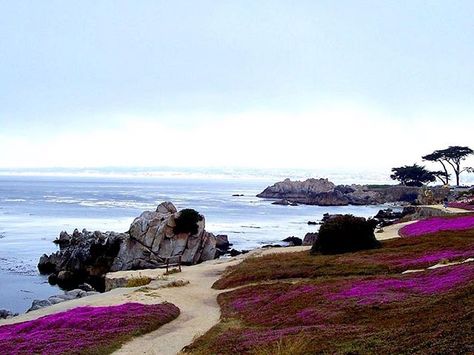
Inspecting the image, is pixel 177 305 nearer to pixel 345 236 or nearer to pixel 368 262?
pixel 368 262

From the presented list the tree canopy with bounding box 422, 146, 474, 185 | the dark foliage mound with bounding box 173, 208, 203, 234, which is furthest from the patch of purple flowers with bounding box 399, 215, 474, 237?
the tree canopy with bounding box 422, 146, 474, 185

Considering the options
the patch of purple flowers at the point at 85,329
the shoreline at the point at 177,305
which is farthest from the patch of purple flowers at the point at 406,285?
the patch of purple flowers at the point at 85,329

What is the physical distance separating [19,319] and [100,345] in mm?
9674

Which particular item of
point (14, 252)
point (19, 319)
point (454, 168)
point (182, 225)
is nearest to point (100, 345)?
point (19, 319)

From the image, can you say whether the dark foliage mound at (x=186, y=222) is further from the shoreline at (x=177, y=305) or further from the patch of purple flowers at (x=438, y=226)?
the patch of purple flowers at (x=438, y=226)

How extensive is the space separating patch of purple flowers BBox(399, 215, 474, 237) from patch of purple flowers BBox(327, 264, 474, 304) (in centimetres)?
2269

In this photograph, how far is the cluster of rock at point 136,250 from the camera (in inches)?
2174

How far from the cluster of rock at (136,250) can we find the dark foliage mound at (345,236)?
1858 cm

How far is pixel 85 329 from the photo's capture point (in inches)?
861

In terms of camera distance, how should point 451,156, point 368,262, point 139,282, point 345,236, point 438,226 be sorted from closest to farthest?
point 368,262 < point 139,282 < point 345,236 < point 438,226 < point 451,156

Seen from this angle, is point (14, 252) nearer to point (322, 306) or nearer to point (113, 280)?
point (113, 280)

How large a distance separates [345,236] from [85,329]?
936 inches

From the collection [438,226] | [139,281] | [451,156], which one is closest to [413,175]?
[451,156]

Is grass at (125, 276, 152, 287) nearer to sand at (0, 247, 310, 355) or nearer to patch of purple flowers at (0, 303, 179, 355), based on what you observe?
sand at (0, 247, 310, 355)
